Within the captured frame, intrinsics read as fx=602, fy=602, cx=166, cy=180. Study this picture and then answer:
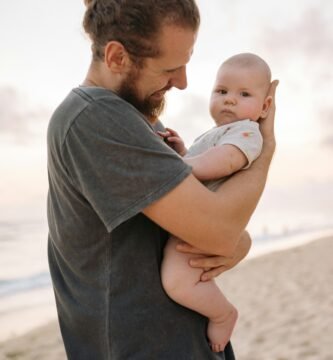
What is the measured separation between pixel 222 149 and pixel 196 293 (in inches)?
19.4

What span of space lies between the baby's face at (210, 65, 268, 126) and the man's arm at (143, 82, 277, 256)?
433 millimetres

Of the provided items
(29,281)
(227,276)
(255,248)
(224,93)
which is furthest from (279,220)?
(224,93)

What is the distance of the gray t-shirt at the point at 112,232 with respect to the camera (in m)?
1.70

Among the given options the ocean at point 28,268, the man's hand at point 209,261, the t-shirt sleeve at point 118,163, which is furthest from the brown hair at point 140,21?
the ocean at point 28,268

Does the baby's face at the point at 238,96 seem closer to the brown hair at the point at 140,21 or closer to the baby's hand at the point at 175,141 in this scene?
the baby's hand at the point at 175,141

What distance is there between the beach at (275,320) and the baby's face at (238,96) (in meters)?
4.31

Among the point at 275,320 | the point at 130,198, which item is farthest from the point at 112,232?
the point at 275,320

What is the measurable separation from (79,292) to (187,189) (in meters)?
0.51

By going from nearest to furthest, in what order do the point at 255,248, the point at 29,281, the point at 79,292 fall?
the point at 79,292
the point at 29,281
the point at 255,248

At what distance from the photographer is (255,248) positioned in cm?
1734

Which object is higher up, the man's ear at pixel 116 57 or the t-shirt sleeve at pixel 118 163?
the man's ear at pixel 116 57

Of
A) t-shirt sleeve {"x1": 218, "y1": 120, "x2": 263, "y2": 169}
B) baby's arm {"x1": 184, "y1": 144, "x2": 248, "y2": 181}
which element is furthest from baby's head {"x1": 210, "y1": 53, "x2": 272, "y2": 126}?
baby's arm {"x1": 184, "y1": 144, "x2": 248, "y2": 181}

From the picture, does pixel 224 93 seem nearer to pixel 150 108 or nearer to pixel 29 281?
pixel 150 108

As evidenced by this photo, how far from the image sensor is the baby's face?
7.60 feet
